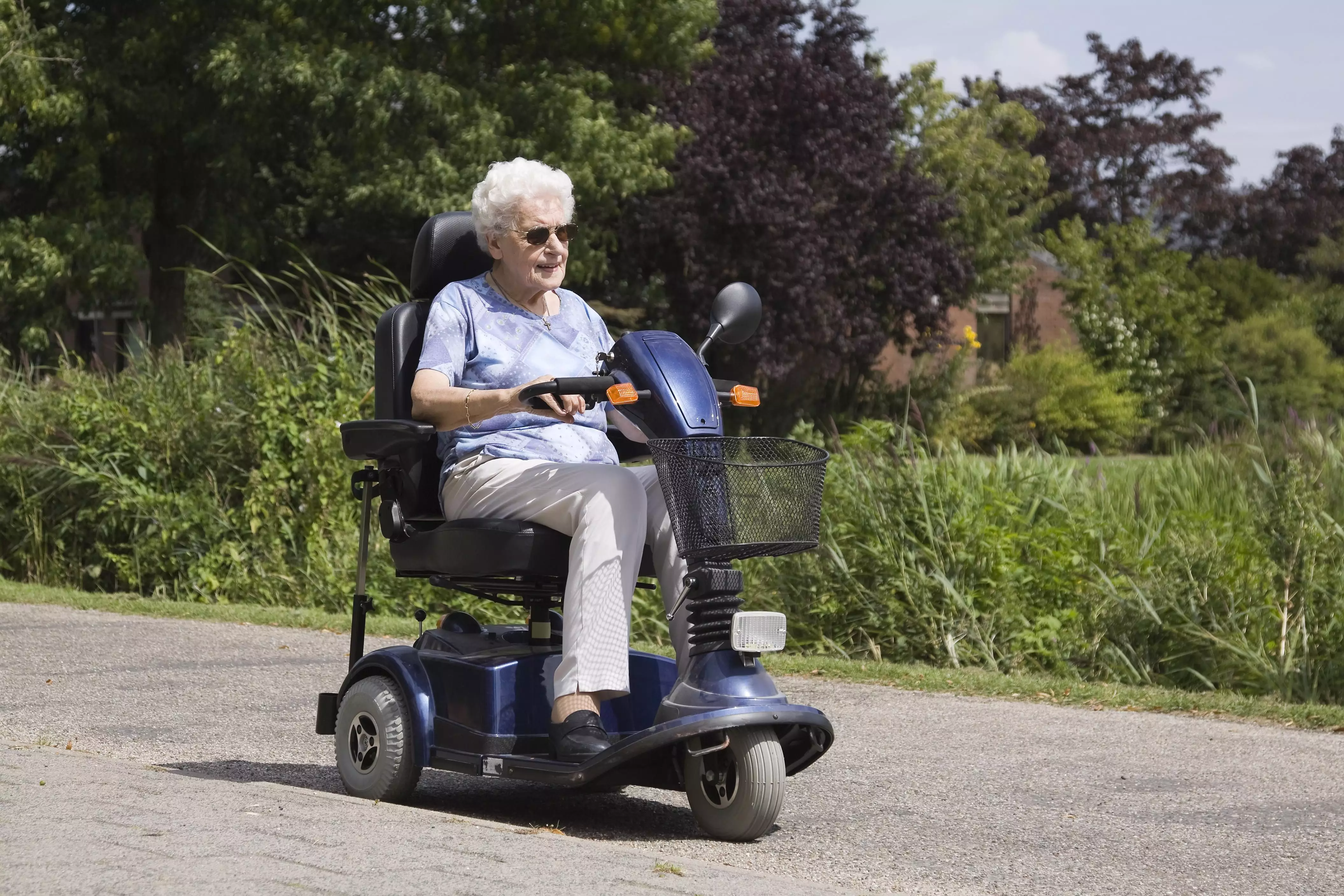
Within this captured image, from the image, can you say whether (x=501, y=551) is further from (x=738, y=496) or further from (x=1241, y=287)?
(x=1241, y=287)

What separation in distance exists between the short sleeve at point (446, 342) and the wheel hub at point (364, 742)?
0.93m

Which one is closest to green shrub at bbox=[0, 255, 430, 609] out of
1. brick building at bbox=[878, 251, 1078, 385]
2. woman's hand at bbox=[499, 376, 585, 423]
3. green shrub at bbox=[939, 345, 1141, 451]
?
woman's hand at bbox=[499, 376, 585, 423]

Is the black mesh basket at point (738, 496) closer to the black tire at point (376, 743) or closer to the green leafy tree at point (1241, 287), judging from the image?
the black tire at point (376, 743)

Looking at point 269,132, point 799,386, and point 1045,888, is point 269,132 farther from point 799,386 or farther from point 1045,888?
point 1045,888

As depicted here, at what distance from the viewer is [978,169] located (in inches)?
1209

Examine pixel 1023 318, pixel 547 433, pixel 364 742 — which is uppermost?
pixel 1023 318

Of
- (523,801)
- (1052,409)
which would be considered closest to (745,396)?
(523,801)

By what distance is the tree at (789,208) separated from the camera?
2388cm

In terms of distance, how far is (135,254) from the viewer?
824 inches

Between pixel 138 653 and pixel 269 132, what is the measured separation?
16071mm

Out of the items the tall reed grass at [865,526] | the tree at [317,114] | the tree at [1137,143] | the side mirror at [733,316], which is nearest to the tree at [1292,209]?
the tree at [1137,143]

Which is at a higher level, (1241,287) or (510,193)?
(1241,287)

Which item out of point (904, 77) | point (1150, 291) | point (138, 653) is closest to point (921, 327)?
point (904, 77)

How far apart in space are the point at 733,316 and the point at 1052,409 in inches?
1013
